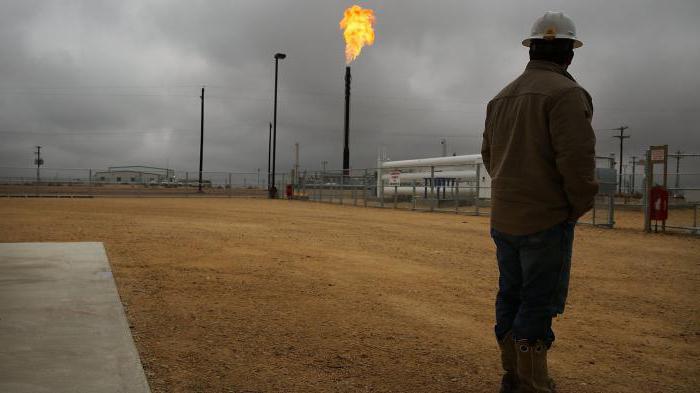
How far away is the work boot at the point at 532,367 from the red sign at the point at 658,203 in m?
13.5

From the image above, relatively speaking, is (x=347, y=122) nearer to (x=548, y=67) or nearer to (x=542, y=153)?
(x=548, y=67)

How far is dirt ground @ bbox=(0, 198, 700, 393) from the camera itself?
345 cm

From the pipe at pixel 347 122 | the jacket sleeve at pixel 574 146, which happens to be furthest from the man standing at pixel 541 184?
the pipe at pixel 347 122

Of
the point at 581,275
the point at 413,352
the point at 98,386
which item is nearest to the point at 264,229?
the point at 581,275

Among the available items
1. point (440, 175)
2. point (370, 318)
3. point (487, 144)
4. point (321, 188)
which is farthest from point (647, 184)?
point (321, 188)

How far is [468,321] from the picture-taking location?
4906 millimetres

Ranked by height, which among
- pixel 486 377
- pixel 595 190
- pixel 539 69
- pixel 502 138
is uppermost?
pixel 539 69

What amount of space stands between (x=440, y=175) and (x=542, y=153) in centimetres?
2886

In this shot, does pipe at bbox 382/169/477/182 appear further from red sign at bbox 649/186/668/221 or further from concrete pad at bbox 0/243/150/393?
concrete pad at bbox 0/243/150/393

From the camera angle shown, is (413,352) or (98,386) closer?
(98,386)

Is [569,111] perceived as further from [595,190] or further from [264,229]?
[264,229]

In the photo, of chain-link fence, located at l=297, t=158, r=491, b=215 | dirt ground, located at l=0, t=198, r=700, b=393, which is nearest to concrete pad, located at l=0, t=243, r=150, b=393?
dirt ground, located at l=0, t=198, r=700, b=393

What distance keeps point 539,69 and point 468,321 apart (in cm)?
265

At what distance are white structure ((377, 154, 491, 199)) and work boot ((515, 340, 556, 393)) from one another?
Answer: 2238cm
